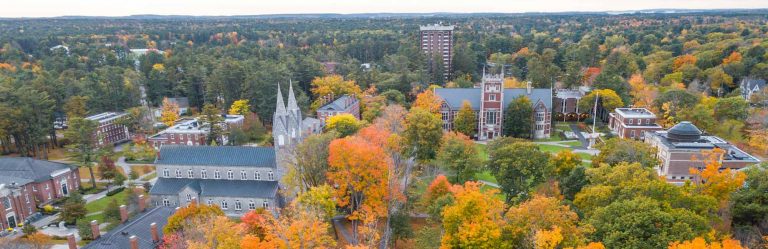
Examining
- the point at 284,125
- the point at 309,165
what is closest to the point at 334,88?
the point at 284,125

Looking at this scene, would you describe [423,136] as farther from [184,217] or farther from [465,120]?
[184,217]

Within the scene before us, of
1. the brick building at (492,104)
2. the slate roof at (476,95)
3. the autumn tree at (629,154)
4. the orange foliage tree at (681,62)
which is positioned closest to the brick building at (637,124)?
the brick building at (492,104)

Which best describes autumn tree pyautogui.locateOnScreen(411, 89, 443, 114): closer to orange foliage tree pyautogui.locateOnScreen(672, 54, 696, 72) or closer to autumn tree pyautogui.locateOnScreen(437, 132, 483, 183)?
autumn tree pyautogui.locateOnScreen(437, 132, 483, 183)

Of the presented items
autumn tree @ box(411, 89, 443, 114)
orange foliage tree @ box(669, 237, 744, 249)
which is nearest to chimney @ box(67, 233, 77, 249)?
orange foliage tree @ box(669, 237, 744, 249)

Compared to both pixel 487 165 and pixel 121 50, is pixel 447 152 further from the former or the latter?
pixel 121 50

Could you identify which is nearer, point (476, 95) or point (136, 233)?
point (136, 233)

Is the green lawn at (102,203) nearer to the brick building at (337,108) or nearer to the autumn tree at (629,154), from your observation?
the brick building at (337,108)
